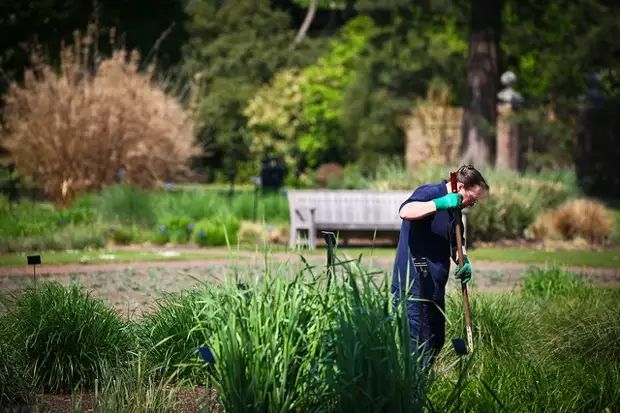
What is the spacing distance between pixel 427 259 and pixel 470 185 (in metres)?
0.53

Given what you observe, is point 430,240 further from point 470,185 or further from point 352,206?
point 352,206

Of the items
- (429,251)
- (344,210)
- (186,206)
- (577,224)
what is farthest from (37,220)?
(429,251)

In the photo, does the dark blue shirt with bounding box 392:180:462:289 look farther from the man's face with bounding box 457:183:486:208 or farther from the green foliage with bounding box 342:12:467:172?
the green foliage with bounding box 342:12:467:172

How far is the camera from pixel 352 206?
18500 millimetres

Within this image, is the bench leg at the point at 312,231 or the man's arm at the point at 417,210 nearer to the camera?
the man's arm at the point at 417,210

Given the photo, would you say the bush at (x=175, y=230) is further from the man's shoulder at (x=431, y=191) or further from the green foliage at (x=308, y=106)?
the green foliage at (x=308, y=106)

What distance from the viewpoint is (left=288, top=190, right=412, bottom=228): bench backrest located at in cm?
1836

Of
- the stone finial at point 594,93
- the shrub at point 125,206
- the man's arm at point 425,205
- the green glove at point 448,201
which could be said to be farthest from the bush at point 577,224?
the stone finial at point 594,93

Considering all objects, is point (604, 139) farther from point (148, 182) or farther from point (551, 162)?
point (148, 182)

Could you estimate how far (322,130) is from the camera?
4775 centimetres

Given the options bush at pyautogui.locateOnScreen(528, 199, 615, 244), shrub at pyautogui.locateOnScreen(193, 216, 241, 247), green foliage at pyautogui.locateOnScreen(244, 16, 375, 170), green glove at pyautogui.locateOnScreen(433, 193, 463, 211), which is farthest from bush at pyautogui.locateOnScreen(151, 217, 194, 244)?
green foliage at pyautogui.locateOnScreen(244, 16, 375, 170)

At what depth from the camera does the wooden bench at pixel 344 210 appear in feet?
60.2

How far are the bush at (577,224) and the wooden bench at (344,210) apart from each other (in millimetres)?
2135

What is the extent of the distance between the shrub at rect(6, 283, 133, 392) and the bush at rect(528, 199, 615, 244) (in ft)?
43.4
